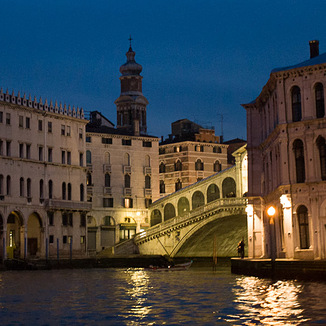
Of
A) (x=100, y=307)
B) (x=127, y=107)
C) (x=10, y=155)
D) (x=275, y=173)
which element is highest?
(x=127, y=107)

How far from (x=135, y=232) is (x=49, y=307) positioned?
58.8m

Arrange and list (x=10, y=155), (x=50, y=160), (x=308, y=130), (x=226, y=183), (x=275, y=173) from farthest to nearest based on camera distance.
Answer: (x=226, y=183) < (x=50, y=160) < (x=10, y=155) < (x=275, y=173) < (x=308, y=130)

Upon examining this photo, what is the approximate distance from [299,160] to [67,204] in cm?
3674

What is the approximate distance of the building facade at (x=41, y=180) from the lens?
66875mm

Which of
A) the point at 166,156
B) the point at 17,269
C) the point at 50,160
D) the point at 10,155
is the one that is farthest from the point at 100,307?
the point at 166,156

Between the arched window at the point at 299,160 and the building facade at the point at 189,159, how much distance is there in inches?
2091

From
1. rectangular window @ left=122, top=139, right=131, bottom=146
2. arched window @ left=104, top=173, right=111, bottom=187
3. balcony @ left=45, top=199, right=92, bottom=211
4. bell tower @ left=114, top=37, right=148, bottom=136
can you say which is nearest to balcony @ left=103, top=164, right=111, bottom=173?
arched window @ left=104, top=173, right=111, bottom=187

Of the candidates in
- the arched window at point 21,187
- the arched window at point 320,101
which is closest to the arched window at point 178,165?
the arched window at point 21,187

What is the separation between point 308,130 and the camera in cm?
3838

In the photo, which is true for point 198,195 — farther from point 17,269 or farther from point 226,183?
point 17,269

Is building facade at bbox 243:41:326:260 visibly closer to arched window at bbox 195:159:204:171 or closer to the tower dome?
arched window at bbox 195:159:204:171

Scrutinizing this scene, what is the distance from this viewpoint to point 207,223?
6688cm

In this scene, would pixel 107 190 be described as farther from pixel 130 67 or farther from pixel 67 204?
pixel 130 67

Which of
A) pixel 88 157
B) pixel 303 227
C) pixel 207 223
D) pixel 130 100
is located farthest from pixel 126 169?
pixel 303 227
